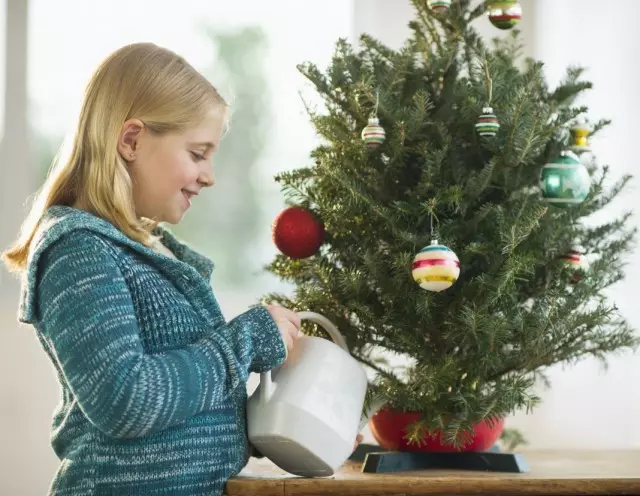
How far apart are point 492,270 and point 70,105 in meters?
1.53

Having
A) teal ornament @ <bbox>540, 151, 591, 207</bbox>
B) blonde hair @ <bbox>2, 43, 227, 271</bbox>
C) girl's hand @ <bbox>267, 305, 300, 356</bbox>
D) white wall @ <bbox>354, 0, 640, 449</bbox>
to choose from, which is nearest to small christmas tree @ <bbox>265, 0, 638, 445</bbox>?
teal ornament @ <bbox>540, 151, 591, 207</bbox>

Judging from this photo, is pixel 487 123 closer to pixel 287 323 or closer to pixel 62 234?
pixel 287 323

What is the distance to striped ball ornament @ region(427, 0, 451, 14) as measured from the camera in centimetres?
125

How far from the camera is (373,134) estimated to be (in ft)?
3.87

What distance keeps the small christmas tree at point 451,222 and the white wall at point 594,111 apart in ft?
3.18

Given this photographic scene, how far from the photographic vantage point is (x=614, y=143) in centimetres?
225

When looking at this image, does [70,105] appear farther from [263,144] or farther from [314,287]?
[314,287]

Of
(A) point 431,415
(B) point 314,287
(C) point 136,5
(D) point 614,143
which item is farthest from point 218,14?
(A) point 431,415

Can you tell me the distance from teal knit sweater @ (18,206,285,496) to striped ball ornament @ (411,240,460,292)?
19 centimetres

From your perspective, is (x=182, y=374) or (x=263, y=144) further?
(x=263, y=144)

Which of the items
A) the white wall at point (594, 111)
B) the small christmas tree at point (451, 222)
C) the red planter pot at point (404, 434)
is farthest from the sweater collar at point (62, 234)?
the white wall at point (594, 111)

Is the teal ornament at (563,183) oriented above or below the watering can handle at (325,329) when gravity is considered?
above

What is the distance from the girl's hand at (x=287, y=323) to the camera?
3.59ft

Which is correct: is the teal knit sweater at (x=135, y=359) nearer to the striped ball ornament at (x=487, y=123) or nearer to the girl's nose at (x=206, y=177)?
the girl's nose at (x=206, y=177)
